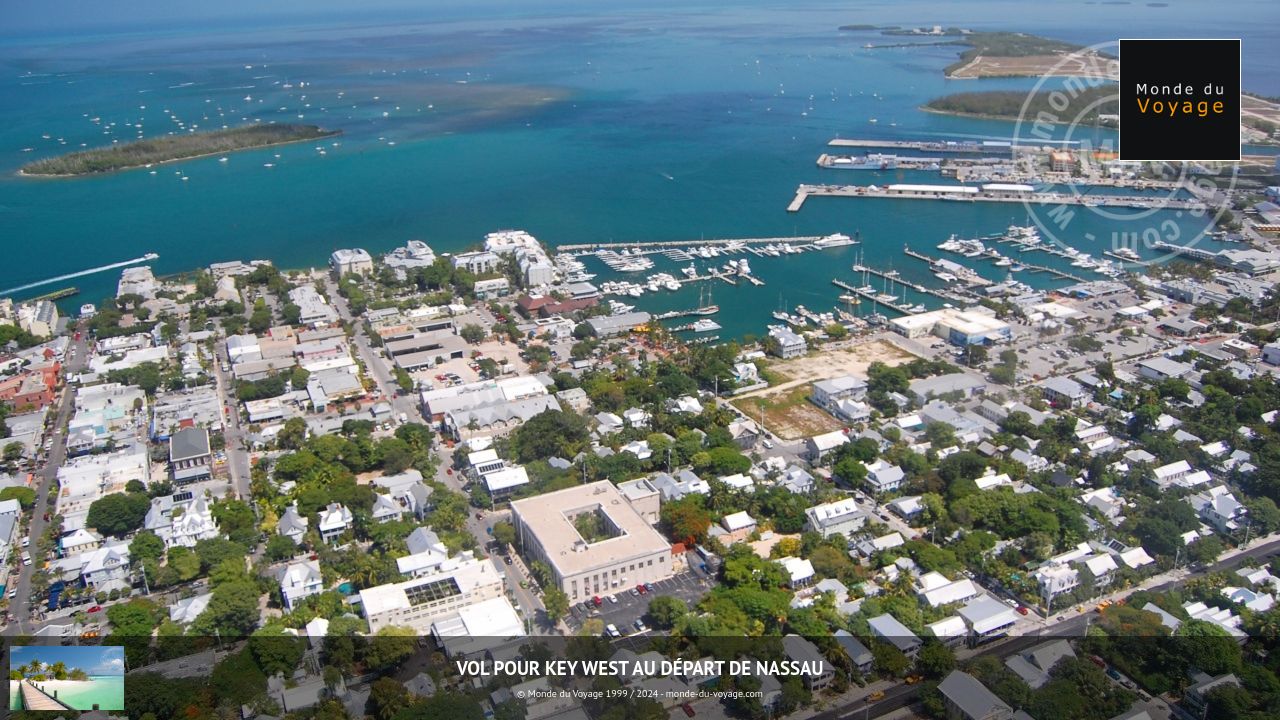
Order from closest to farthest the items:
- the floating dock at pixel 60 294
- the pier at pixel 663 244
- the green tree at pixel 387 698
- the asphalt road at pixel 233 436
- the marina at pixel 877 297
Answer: the green tree at pixel 387 698
the asphalt road at pixel 233 436
the marina at pixel 877 297
the floating dock at pixel 60 294
the pier at pixel 663 244

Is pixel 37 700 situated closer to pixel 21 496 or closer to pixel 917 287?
pixel 21 496

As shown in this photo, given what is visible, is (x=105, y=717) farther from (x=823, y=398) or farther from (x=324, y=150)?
(x=324, y=150)

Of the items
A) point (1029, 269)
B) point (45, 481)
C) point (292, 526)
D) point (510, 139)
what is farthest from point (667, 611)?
point (510, 139)

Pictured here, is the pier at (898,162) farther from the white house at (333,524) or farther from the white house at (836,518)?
the white house at (333,524)

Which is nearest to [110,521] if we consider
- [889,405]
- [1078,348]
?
[889,405]

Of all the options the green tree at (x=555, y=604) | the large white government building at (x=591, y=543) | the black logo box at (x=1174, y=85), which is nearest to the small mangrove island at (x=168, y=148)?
the large white government building at (x=591, y=543)
